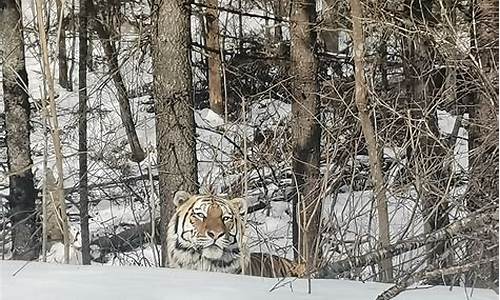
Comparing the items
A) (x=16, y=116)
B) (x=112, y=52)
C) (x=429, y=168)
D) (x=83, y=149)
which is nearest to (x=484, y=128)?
(x=429, y=168)

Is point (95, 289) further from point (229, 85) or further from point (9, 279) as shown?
point (229, 85)

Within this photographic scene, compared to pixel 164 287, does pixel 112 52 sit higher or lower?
higher

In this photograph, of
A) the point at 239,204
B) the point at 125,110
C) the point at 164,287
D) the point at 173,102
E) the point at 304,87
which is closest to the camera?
the point at 164,287

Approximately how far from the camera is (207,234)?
576 cm

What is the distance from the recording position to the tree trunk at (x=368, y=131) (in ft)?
21.1

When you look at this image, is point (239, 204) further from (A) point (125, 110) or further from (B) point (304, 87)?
(A) point (125, 110)

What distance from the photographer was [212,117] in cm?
1570

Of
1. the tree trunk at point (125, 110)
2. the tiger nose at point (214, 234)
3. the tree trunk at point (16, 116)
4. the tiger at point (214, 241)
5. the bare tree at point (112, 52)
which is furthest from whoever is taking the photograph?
the tree trunk at point (125, 110)

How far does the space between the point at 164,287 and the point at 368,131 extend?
3.71 metres

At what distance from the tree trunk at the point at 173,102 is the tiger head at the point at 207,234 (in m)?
1.63

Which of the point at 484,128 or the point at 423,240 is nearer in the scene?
the point at 423,240

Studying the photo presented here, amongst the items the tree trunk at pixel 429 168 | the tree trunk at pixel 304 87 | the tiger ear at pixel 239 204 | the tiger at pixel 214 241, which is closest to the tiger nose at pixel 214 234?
the tiger at pixel 214 241

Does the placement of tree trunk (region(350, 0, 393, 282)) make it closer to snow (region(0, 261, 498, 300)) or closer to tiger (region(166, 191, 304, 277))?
tiger (region(166, 191, 304, 277))

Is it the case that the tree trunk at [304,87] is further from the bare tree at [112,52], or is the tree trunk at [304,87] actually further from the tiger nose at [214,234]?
the bare tree at [112,52]
